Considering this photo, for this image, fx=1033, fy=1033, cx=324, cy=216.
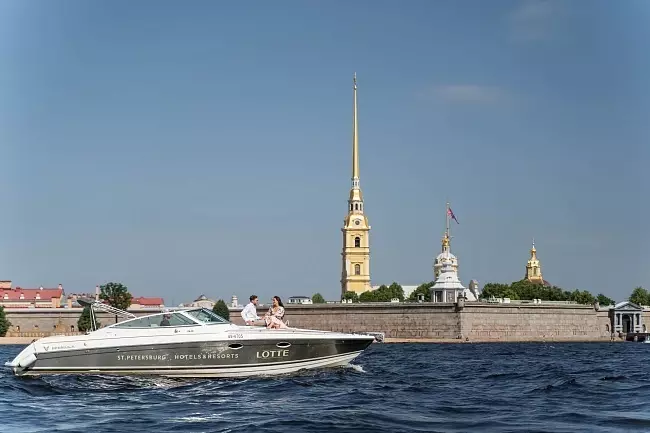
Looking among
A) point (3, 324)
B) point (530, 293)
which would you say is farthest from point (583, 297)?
point (3, 324)

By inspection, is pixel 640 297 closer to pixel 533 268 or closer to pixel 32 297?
pixel 533 268

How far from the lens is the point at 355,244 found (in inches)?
6368

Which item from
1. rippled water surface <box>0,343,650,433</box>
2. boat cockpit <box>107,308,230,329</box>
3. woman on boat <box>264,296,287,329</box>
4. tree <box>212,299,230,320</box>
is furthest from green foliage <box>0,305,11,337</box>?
boat cockpit <box>107,308,230,329</box>

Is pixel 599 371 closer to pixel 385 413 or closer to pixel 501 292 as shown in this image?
pixel 385 413

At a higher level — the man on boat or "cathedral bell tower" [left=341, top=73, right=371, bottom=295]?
"cathedral bell tower" [left=341, top=73, right=371, bottom=295]

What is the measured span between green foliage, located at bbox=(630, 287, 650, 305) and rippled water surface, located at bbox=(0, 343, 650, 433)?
415 feet

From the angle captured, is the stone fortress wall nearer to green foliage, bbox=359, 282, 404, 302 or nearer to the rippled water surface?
green foliage, bbox=359, 282, 404, 302

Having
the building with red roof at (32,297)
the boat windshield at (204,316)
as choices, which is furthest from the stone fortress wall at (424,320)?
the boat windshield at (204,316)

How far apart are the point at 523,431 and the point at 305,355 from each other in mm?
10369

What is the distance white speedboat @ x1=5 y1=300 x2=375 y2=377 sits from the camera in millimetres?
25891

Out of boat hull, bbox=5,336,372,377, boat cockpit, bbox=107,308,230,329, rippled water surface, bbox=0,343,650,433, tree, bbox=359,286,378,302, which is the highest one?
tree, bbox=359,286,378,302

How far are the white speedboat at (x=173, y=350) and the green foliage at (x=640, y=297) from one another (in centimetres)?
13238

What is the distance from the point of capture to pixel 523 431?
1742cm

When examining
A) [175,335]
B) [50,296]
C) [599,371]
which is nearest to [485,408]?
[175,335]
